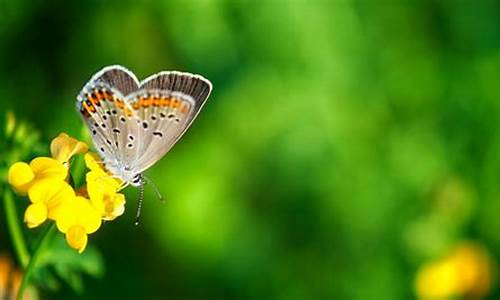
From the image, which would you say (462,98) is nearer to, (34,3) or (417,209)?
(417,209)

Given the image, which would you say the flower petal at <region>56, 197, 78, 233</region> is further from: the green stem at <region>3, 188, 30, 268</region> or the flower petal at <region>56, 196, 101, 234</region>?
the green stem at <region>3, 188, 30, 268</region>

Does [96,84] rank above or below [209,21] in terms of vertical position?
above

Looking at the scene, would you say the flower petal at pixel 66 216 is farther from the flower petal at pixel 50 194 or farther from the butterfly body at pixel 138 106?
the butterfly body at pixel 138 106

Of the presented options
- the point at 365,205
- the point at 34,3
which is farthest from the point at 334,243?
the point at 34,3

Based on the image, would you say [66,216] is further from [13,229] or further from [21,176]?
[13,229]

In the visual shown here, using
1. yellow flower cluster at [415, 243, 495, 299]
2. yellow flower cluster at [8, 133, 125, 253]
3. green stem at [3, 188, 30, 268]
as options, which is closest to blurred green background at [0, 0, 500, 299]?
yellow flower cluster at [415, 243, 495, 299]

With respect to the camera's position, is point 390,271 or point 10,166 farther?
point 390,271

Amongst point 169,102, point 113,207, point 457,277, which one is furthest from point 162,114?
point 457,277

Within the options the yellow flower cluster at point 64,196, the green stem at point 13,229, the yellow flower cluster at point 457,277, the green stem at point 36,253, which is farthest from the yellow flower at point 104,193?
the yellow flower cluster at point 457,277
